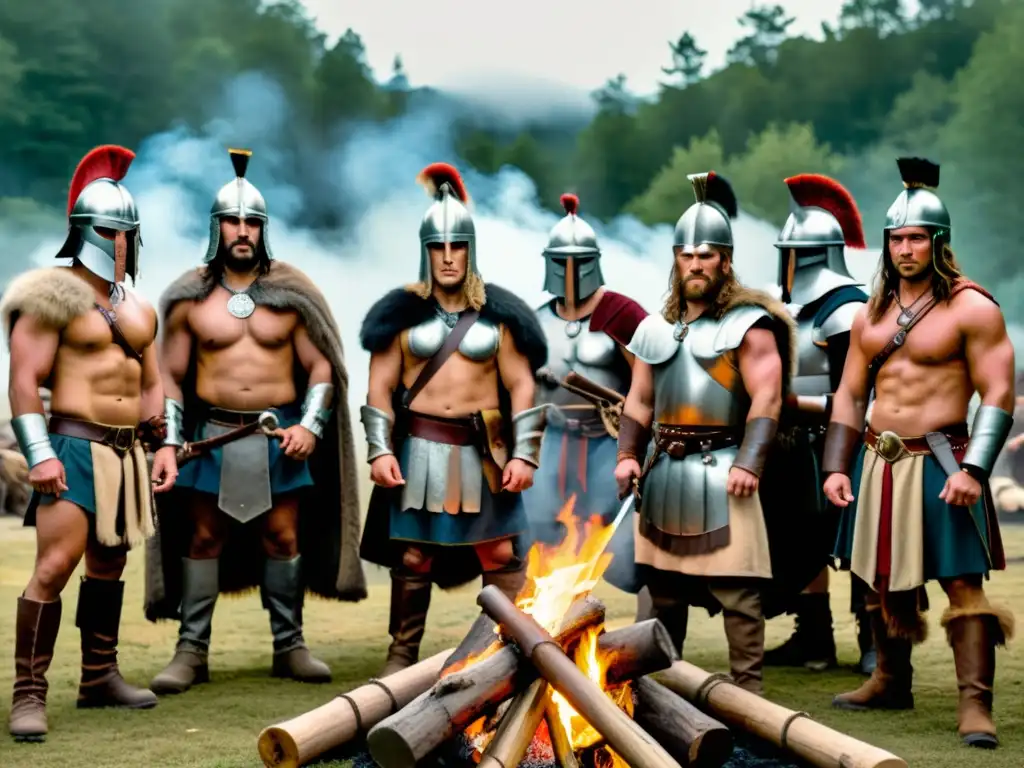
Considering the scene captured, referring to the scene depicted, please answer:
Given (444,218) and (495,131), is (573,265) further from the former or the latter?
(495,131)

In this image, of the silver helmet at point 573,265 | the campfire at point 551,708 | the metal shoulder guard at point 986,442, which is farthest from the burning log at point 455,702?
the silver helmet at point 573,265

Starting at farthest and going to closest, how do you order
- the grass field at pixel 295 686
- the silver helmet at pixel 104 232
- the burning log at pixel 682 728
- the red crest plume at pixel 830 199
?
the red crest plume at pixel 830 199
the silver helmet at pixel 104 232
the grass field at pixel 295 686
the burning log at pixel 682 728

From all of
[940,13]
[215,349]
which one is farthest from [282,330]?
[940,13]

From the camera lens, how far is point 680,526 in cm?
461

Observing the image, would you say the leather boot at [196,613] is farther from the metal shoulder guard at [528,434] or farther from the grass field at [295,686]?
the metal shoulder guard at [528,434]

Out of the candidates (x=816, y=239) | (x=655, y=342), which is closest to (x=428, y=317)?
(x=655, y=342)

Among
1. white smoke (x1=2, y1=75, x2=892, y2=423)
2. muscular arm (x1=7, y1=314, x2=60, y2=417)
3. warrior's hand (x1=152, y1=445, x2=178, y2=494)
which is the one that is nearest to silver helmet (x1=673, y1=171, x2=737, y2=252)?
warrior's hand (x1=152, y1=445, x2=178, y2=494)

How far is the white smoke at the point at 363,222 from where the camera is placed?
11.1m

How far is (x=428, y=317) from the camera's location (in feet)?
17.1

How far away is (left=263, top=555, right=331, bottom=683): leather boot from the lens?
17.7ft

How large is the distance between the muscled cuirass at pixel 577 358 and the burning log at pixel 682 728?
6.85 ft

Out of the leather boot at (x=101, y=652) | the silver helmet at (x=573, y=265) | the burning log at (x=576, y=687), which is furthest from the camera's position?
the silver helmet at (x=573, y=265)

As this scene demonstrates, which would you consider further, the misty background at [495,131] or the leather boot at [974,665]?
the misty background at [495,131]

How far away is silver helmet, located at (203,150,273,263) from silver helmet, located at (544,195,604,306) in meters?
1.32
